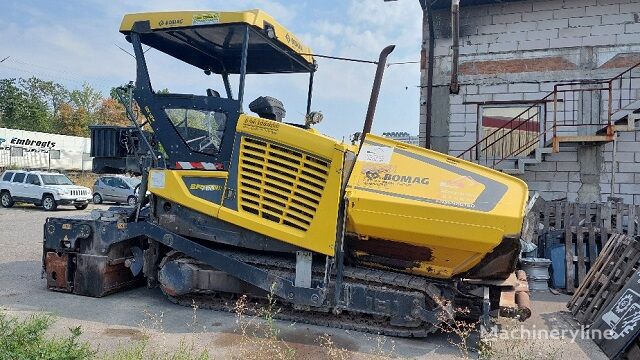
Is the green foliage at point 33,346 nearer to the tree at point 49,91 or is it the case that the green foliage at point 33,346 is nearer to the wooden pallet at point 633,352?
the wooden pallet at point 633,352

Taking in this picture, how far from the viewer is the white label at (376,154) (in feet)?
16.9

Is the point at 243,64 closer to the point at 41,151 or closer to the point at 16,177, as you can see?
the point at 16,177

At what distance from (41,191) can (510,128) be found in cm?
1762

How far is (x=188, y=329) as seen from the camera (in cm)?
499

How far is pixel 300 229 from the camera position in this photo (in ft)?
16.9

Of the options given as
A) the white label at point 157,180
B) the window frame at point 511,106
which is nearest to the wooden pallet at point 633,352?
the white label at point 157,180

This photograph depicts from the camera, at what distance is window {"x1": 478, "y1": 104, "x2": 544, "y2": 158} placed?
1112cm

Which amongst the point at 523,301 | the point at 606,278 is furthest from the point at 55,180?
the point at 606,278

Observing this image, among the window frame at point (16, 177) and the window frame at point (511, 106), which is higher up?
the window frame at point (511, 106)

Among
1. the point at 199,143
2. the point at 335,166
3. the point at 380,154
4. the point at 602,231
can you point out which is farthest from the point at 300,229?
the point at 602,231

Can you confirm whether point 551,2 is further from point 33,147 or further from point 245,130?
point 33,147

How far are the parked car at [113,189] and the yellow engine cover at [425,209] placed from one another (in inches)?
728

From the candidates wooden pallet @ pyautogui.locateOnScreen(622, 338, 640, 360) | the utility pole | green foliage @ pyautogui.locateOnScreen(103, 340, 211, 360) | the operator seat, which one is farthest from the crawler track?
the utility pole

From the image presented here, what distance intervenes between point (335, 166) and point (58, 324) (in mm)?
3331
